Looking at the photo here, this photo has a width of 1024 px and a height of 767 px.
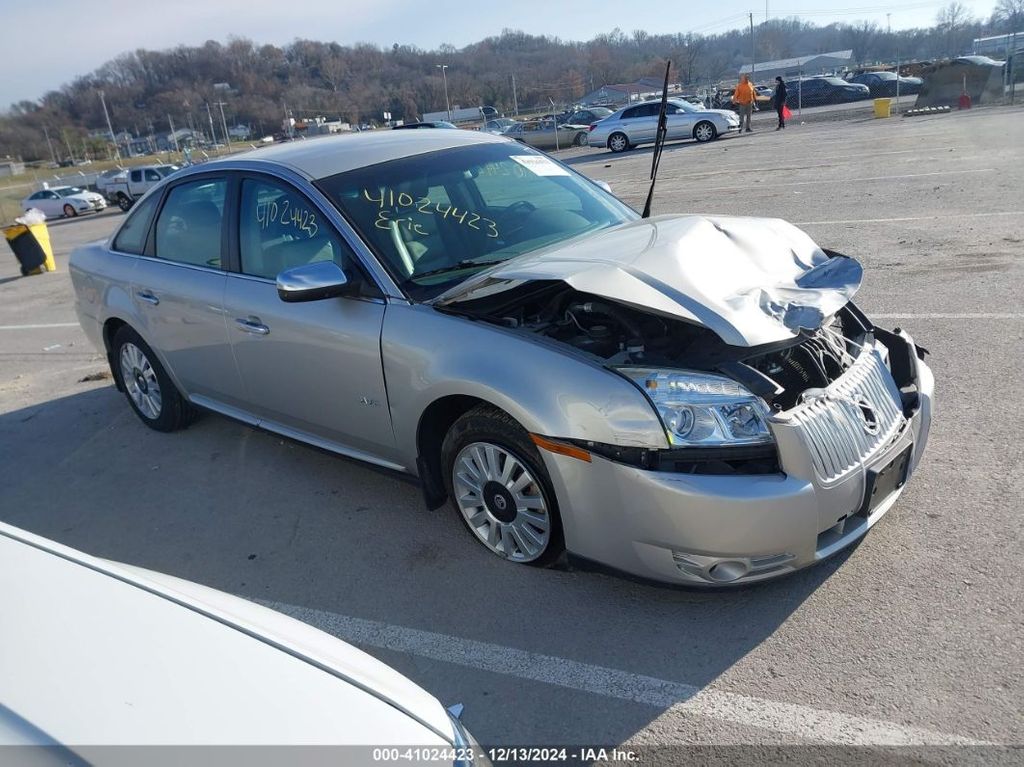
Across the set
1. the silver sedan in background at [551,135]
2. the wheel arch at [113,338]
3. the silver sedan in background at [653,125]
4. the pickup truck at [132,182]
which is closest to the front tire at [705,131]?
the silver sedan in background at [653,125]

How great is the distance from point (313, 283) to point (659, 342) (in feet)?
5.00

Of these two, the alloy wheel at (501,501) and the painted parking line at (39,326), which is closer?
the alloy wheel at (501,501)

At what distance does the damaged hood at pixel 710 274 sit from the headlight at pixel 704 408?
0.20m

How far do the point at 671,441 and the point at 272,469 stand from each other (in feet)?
9.36

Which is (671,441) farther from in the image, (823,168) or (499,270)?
(823,168)

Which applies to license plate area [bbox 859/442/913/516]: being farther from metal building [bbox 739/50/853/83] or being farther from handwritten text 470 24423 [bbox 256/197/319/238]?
metal building [bbox 739/50/853/83]

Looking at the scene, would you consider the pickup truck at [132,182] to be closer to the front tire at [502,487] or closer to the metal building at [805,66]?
the front tire at [502,487]

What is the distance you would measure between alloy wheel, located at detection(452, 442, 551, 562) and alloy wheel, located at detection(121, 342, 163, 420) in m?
2.84

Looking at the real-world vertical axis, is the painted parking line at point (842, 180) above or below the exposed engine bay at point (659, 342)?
below

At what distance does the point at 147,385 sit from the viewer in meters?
5.59

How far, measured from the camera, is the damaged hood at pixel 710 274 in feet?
10.2

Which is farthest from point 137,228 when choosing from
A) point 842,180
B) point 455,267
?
point 842,180

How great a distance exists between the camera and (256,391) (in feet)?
14.9

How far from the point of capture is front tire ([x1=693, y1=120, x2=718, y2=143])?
2559 cm
